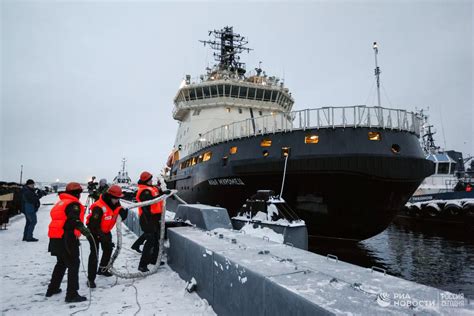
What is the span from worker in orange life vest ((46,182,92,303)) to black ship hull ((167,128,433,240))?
731 centimetres

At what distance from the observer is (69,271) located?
385 cm

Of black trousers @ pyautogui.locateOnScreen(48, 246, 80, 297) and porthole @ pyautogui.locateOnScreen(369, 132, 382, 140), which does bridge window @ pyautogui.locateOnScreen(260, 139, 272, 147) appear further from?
black trousers @ pyautogui.locateOnScreen(48, 246, 80, 297)

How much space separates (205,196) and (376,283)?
1139 cm

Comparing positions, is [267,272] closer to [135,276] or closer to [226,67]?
[135,276]

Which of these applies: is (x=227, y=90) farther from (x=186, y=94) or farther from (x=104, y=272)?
(x=104, y=272)

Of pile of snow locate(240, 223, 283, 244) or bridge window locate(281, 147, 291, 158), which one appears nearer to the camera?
pile of snow locate(240, 223, 283, 244)

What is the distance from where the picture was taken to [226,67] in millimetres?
23562

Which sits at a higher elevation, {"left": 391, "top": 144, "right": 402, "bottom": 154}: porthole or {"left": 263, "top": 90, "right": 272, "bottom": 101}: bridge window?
{"left": 263, "top": 90, "right": 272, "bottom": 101}: bridge window

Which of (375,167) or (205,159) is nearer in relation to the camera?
(375,167)

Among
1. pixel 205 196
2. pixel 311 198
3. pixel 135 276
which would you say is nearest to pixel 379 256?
pixel 311 198

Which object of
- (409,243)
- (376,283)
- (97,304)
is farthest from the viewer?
(409,243)

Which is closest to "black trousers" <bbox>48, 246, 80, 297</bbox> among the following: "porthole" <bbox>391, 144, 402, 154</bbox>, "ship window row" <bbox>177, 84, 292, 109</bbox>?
"porthole" <bbox>391, 144, 402, 154</bbox>

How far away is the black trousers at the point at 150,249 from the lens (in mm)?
4941

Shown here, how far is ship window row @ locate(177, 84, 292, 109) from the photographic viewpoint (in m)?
17.6
